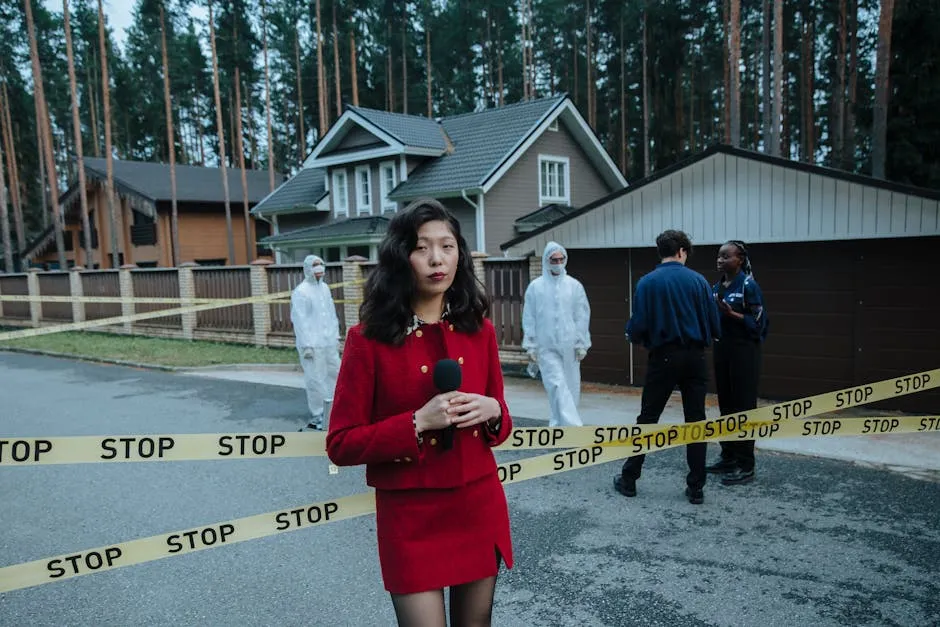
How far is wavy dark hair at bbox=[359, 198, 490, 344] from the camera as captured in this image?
2100 millimetres

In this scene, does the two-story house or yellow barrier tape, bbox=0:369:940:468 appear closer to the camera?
yellow barrier tape, bbox=0:369:940:468

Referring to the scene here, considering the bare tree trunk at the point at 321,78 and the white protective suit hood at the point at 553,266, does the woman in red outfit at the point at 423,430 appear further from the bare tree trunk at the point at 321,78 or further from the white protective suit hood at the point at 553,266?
the bare tree trunk at the point at 321,78

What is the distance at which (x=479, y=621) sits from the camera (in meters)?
2.18

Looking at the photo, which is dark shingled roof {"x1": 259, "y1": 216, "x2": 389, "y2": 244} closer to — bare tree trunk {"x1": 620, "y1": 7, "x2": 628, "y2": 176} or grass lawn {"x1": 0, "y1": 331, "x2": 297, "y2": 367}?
grass lawn {"x1": 0, "y1": 331, "x2": 297, "y2": 367}

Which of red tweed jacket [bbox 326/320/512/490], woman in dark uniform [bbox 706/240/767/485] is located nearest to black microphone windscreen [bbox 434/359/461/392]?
red tweed jacket [bbox 326/320/512/490]

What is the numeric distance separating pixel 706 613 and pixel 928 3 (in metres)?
20.4

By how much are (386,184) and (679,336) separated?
20740mm

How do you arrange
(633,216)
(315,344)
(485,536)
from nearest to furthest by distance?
(485,536), (315,344), (633,216)

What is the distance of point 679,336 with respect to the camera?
5.30 m

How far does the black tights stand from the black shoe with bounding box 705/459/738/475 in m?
4.57

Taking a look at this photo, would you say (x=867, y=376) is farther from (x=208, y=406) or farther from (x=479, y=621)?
(x=208, y=406)

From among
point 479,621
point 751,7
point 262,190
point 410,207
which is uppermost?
point 751,7

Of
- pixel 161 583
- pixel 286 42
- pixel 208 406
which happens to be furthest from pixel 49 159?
pixel 161 583

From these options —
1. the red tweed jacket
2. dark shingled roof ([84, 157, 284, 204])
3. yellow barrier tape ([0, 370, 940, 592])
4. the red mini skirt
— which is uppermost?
dark shingled roof ([84, 157, 284, 204])
